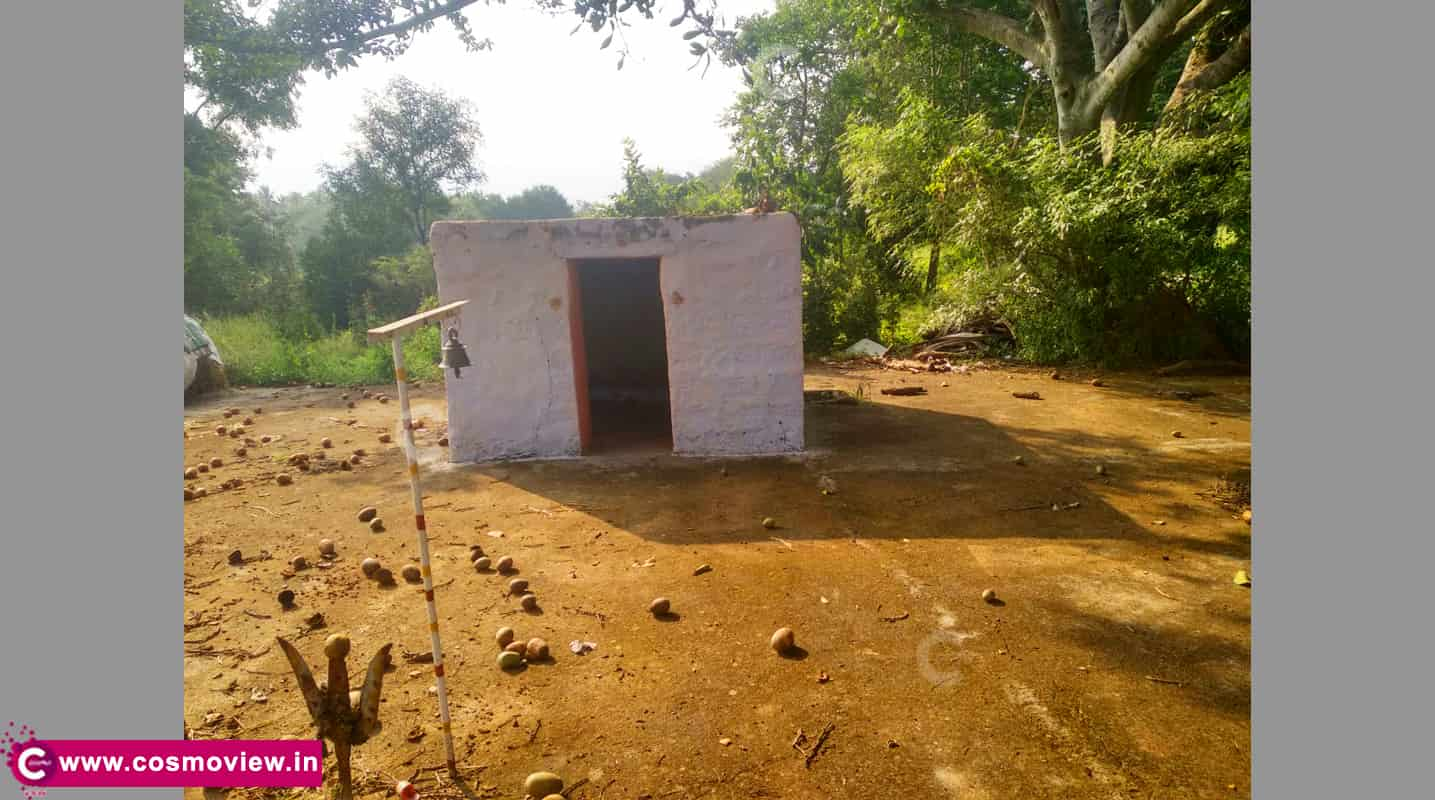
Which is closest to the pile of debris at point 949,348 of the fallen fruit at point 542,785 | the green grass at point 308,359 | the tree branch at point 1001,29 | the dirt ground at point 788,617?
the tree branch at point 1001,29

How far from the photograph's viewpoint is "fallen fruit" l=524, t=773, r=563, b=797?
2664mm

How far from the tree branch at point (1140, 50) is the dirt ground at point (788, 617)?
608 cm

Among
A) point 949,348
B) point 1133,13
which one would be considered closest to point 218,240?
point 949,348

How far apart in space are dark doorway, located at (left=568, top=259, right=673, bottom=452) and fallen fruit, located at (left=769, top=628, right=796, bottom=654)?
5635mm

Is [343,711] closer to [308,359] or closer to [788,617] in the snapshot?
[788,617]

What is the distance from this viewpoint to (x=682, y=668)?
11.8 ft

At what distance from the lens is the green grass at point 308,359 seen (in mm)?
13414

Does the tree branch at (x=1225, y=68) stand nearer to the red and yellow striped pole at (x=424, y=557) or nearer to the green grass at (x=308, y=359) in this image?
the red and yellow striped pole at (x=424, y=557)

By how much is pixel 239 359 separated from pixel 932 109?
45.2 feet

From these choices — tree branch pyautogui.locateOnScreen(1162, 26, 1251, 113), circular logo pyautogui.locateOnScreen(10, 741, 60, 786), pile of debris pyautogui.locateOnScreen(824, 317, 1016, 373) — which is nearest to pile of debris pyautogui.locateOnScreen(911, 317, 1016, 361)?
pile of debris pyautogui.locateOnScreen(824, 317, 1016, 373)

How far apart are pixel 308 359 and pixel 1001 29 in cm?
1414

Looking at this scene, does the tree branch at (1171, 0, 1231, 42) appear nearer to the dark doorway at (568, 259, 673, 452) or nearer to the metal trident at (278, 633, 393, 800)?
the dark doorway at (568, 259, 673, 452)

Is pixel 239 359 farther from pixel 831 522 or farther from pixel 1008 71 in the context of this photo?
pixel 1008 71

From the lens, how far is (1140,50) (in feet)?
35.2
